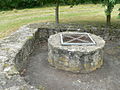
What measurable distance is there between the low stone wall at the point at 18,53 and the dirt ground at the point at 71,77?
433mm

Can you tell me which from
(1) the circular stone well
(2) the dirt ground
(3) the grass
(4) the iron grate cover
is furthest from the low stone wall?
(3) the grass

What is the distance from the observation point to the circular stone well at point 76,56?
184 inches

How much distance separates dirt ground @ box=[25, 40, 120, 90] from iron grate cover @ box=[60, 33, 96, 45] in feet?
3.22

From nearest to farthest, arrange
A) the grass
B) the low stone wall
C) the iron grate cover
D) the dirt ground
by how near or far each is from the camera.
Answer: the low stone wall
the dirt ground
the iron grate cover
the grass

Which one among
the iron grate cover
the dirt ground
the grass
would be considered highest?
the grass

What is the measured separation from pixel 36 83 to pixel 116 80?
7.99ft

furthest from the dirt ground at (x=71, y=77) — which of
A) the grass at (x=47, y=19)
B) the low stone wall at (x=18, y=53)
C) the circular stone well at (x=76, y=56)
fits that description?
the grass at (x=47, y=19)

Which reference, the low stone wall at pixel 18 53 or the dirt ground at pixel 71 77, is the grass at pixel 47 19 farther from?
the dirt ground at pixel 71 77

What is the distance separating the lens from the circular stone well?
466 cm

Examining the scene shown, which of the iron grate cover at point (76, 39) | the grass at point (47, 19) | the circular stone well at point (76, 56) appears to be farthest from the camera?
the grass at point (47, 19)

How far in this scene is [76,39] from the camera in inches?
219

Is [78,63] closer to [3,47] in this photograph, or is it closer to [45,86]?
[45,86]

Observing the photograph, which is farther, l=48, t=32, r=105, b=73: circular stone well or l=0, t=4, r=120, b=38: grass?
l=0, t=4, r=120, b=38: grass

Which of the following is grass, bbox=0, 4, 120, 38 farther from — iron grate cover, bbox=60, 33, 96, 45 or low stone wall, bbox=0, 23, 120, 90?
iron grate cover, bbox=60, 33, 96, 45
